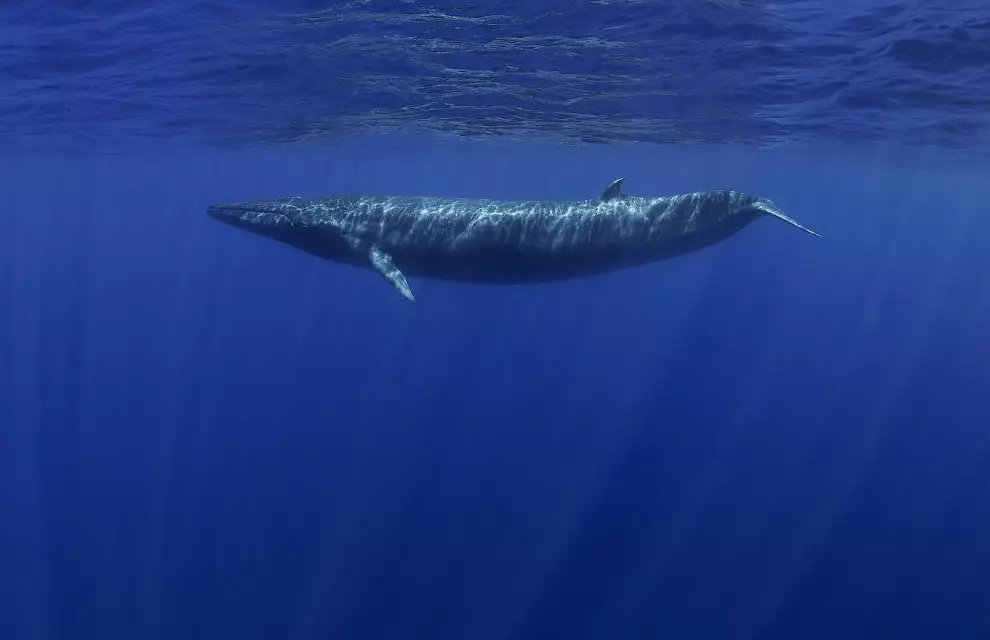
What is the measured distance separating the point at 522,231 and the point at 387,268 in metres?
2.65

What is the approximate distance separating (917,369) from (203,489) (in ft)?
118

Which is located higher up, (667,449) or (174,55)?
(174,55)

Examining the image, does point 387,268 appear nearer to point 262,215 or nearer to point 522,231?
point 522,231

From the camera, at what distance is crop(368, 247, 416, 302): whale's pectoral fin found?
11969 millimetres

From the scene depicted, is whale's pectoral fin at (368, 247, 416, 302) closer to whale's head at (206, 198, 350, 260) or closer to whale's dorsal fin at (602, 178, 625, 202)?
whale's head at (206, 198, 350, 260)

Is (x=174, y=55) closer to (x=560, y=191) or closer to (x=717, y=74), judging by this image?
(x=717, y=74)

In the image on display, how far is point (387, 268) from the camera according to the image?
1247 centimetres

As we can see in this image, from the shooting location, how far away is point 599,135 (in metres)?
36.3

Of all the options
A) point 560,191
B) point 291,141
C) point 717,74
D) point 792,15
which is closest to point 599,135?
point 717,74

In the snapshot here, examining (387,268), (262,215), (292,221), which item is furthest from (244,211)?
(387,268)

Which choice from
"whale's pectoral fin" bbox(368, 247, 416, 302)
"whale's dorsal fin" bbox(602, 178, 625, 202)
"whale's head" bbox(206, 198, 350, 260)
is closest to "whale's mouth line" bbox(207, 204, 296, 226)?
"whale's head" bbox(206, 198, 350, 260)

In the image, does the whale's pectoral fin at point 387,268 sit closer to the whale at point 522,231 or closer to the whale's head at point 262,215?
the whale at point 522,231

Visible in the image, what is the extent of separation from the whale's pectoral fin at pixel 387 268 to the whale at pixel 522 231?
22 mm

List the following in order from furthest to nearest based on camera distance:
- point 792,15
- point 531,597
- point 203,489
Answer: point 203,489 → point 531,597 → point 792,15
